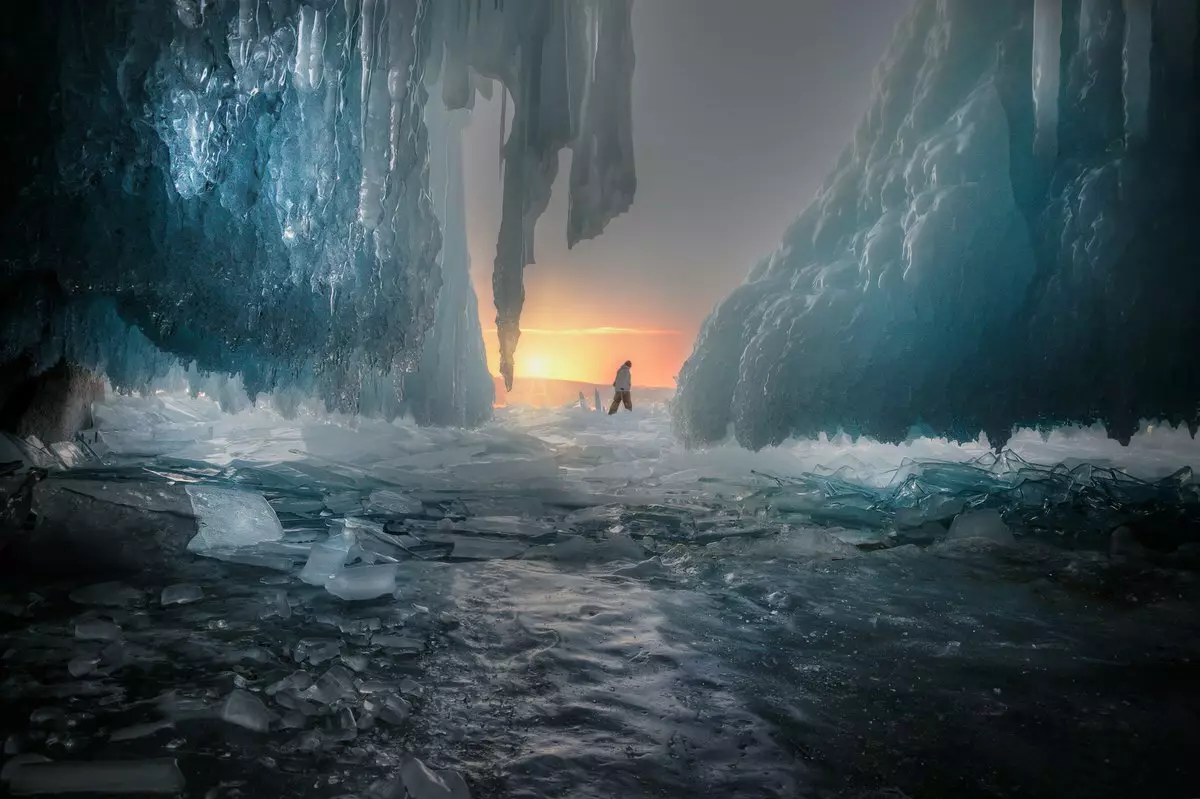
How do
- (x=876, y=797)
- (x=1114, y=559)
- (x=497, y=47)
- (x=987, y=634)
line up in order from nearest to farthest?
1. (x=876, y=797)
2. (x=987, y=634)
3. (x=1114, y=559)
4. (x=497, y=47)

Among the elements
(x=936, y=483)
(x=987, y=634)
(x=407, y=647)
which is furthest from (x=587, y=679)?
(x=936, y=483)

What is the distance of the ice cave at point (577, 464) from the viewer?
7.50 ft

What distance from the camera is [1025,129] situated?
7734 millimetres

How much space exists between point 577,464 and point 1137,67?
9.17 meters

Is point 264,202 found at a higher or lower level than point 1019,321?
higher

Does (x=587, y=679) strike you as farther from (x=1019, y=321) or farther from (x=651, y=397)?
(x=651, y=397)

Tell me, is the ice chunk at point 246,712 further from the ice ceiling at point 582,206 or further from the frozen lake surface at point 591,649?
the ice ceiling at point 582,206

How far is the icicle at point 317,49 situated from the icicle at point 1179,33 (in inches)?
306

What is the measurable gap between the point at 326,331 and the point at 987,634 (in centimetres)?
732

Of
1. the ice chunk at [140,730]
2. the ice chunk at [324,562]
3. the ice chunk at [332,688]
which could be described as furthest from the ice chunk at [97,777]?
the ice chunk at [324,562]

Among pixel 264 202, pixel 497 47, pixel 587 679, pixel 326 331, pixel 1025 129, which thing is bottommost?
pixel 587 679

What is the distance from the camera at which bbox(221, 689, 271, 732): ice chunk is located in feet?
7.24

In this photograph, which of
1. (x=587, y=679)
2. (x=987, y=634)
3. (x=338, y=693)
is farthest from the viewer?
(x=987, y=634)

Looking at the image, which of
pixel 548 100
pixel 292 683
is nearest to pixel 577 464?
pixel 548 100
